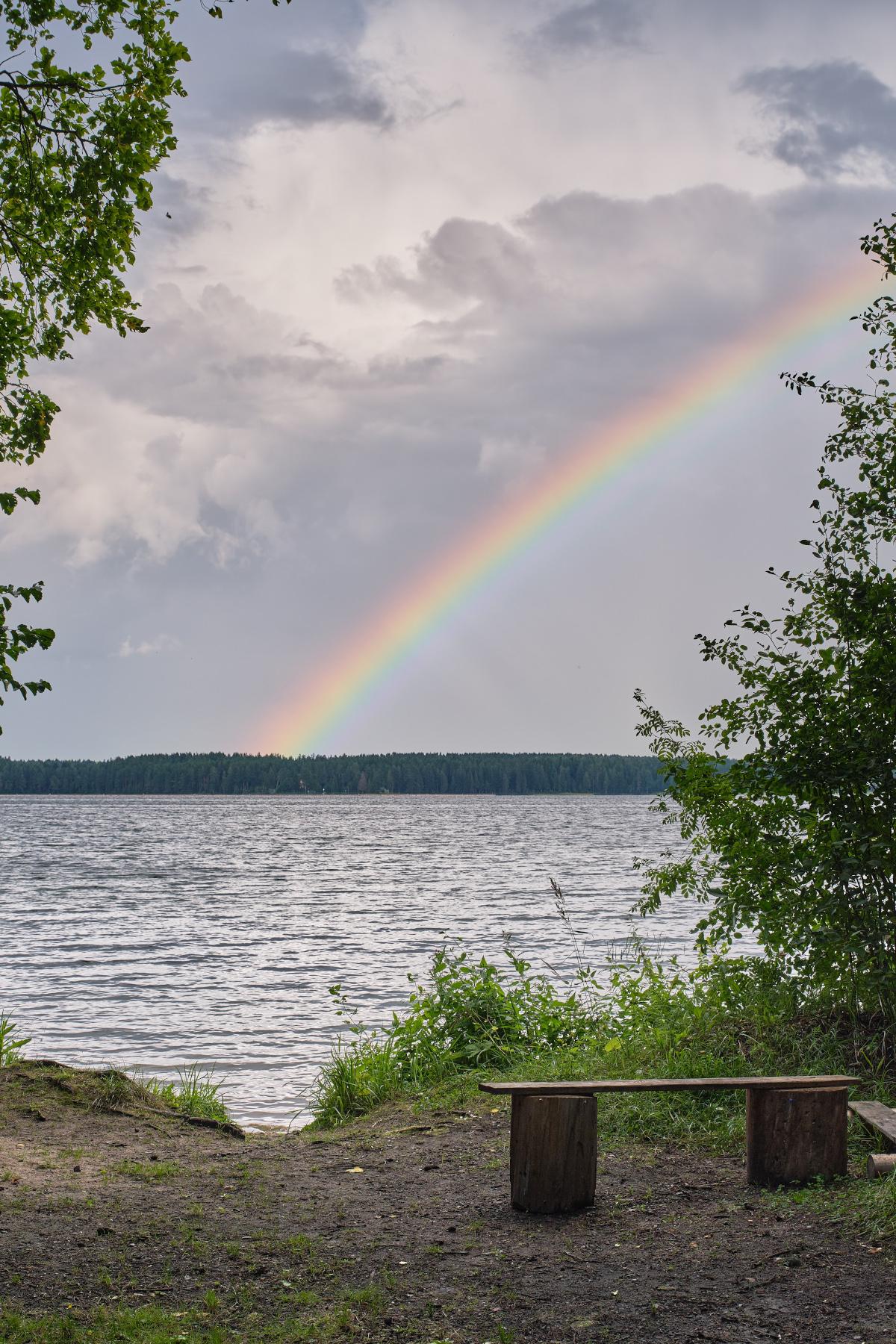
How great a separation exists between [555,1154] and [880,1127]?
1835mm

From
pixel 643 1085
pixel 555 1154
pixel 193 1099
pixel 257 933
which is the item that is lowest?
pixel 257 933

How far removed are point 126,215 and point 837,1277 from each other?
6916mm

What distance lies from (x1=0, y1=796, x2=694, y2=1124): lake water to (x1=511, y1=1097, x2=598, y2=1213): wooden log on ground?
200 inches

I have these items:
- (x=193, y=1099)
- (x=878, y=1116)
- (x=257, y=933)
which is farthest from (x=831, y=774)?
(x=257, y=933)

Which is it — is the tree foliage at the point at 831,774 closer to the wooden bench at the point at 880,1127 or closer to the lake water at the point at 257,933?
the wooden bench at the point at 880,1127

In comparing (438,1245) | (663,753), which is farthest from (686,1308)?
(663,753)

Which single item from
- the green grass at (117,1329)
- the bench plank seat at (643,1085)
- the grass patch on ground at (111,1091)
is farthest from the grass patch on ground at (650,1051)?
the green grass at (117,1329)

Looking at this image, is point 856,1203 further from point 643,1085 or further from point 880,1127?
point 643,1085

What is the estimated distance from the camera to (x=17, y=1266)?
5.53 meters

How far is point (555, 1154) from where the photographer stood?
631 centimetres

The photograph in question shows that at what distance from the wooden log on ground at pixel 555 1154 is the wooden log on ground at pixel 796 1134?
3.20 ft

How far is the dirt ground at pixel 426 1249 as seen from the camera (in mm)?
4945

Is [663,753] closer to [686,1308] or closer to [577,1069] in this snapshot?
[577,1069]

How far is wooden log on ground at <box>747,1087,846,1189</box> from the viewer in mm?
6520
